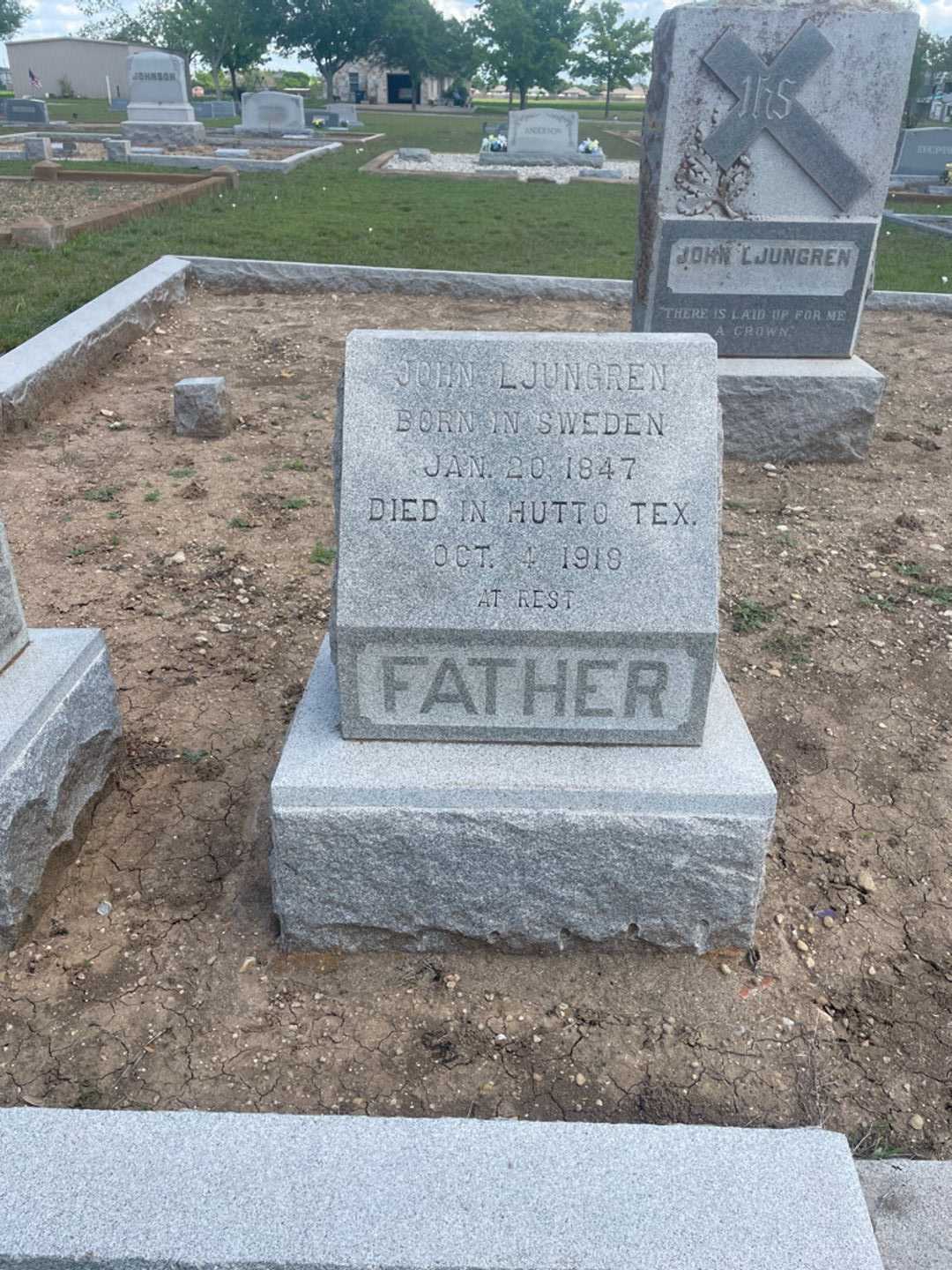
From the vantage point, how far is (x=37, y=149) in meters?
19.8

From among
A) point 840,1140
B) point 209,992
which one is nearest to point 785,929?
point 840,1140

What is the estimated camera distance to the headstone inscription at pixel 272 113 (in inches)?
1093

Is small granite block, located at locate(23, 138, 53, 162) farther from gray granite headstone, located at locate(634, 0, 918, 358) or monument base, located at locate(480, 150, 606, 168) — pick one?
gray granite headstone, located at locate(634, 0, 918, 358)

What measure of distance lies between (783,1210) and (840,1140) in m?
0.20

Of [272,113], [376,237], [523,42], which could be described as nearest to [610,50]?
[523,42]

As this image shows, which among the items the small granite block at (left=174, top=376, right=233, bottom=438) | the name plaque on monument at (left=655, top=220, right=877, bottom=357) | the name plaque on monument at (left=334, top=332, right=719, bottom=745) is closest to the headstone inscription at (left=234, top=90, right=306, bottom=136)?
the small granite block at (left=174, top=376, right=233, bottom=438)

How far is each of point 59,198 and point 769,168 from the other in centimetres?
1247

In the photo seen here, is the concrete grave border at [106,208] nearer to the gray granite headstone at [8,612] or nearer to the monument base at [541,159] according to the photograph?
the monument base at [541,159]

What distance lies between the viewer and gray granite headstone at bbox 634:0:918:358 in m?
5.50

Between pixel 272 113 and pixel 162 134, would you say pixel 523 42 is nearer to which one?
pixel 272 113

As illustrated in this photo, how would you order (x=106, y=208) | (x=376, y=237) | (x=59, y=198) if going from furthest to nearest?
(x=59, y=198) < (x=106, y=208) < (x=376, y=237)

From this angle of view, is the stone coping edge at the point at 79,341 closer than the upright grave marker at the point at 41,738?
No

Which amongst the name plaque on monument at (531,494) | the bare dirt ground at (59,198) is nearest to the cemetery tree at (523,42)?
the bare dirt ground at (59,198)

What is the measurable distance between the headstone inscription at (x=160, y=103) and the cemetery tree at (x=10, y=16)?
46.9m
